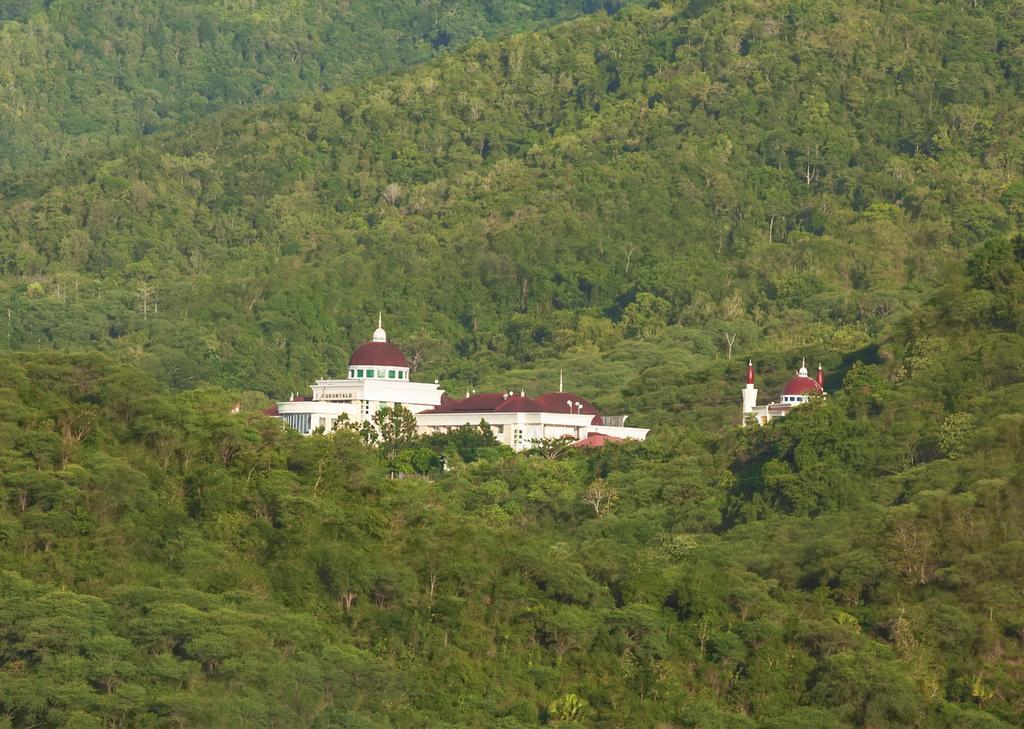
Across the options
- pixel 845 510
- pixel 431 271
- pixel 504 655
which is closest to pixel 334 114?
pixel 431 271

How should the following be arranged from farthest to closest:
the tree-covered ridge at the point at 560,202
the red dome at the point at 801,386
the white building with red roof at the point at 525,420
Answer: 1. the tree-covered ridge at the point at 560,202
2. the red dome at the point at 801,386
3. the white building with red roof at the point at 525,420

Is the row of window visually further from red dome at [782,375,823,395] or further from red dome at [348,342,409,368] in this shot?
red dome at [782,375,823,395]

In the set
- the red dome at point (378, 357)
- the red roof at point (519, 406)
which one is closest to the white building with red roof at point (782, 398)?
the red roof at point (519, 406)

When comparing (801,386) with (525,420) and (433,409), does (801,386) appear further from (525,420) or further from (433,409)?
(433,409)

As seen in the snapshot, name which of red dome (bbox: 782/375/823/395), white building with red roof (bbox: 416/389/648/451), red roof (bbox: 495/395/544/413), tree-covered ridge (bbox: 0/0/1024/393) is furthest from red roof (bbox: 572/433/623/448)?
tree-covered ridge (bbox: 0/0/1024/393)

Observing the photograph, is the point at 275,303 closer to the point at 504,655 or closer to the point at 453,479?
the point at 453,479

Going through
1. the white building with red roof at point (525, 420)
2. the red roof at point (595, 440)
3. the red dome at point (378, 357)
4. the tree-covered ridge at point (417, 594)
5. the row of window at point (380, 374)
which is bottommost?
the tree-covered ridge at point (417, 594)

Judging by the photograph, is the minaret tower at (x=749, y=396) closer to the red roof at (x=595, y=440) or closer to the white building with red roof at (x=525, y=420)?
the white building with red roof at (x=525, y=420)
